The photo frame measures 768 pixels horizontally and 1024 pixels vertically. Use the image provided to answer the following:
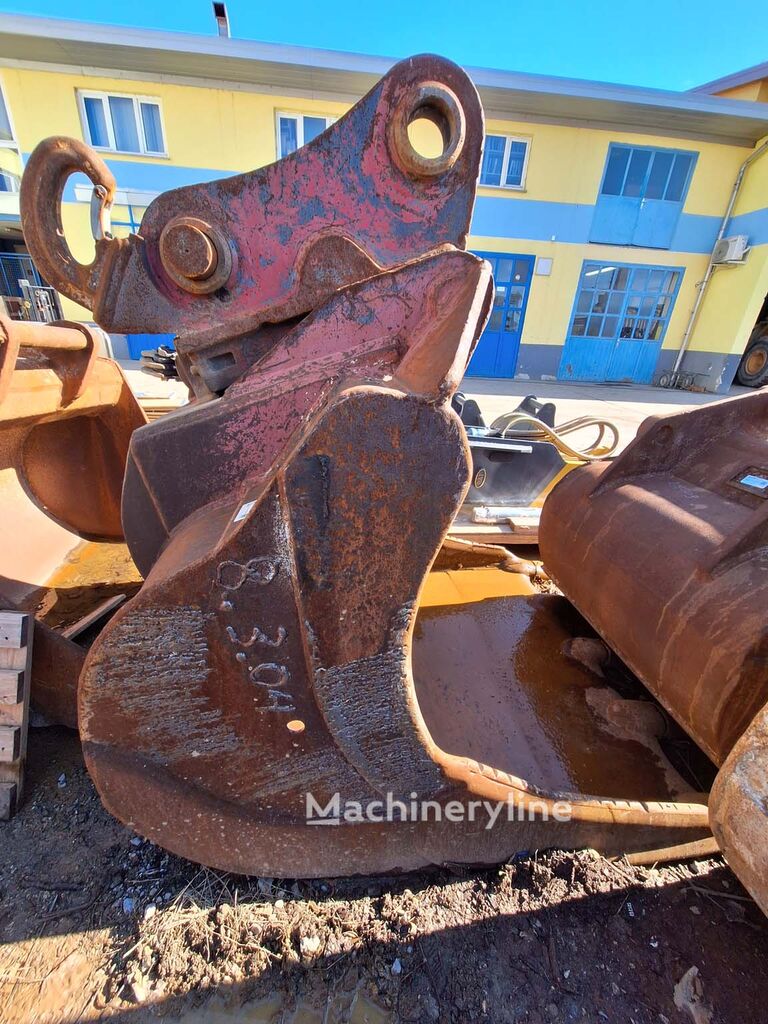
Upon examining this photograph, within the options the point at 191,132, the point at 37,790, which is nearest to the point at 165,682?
the point at 37,790

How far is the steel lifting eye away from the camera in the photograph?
1.25m

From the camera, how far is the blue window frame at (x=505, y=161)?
11766mm

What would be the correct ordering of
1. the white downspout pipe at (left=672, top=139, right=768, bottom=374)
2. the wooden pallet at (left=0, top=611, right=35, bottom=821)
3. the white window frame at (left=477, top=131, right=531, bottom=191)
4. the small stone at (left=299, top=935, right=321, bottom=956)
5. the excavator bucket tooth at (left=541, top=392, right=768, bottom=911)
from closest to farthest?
the excavator bucket tooth at (left=541, top=392, right=768, bottom=911)
the small stone at (left=299, top=935, right=321, bottom=956)
the wooden pallet at (left=0, top=611, right=35, bottom=821)
the white window frame at (left=477, top=131, right=531, bottom=191)
the white downspout pipe at (left=672, top=139, right=768, bottom=374)

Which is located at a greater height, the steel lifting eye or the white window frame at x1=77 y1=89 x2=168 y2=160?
the white window frame at x1=77 y1=89 x2=168 y2=160

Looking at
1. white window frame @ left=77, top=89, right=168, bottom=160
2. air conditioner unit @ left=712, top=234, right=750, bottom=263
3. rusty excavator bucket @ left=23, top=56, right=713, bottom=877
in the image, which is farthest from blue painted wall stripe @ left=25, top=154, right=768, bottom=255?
rusty excavator bucket @ left=23, top=56, right=713, bottom=877

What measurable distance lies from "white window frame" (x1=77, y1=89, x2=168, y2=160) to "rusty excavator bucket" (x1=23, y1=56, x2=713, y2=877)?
12.5 metres

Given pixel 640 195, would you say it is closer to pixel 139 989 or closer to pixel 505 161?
pixel 505 161

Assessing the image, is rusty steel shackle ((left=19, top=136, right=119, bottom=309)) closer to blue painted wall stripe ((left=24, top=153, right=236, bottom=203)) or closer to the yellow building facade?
the yellow building facade

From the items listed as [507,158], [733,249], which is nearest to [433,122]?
[507,158]

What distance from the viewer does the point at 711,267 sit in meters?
13.5

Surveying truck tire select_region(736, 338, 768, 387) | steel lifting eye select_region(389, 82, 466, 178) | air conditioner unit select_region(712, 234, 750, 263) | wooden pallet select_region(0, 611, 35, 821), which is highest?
air conditioner unit select_region(712, 234, 750, 263)

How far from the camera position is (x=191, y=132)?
417 inches

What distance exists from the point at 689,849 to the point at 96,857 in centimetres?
178

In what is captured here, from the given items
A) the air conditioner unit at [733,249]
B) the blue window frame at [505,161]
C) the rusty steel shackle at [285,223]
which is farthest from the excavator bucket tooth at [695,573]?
the air conditioner unit at [733,249]
